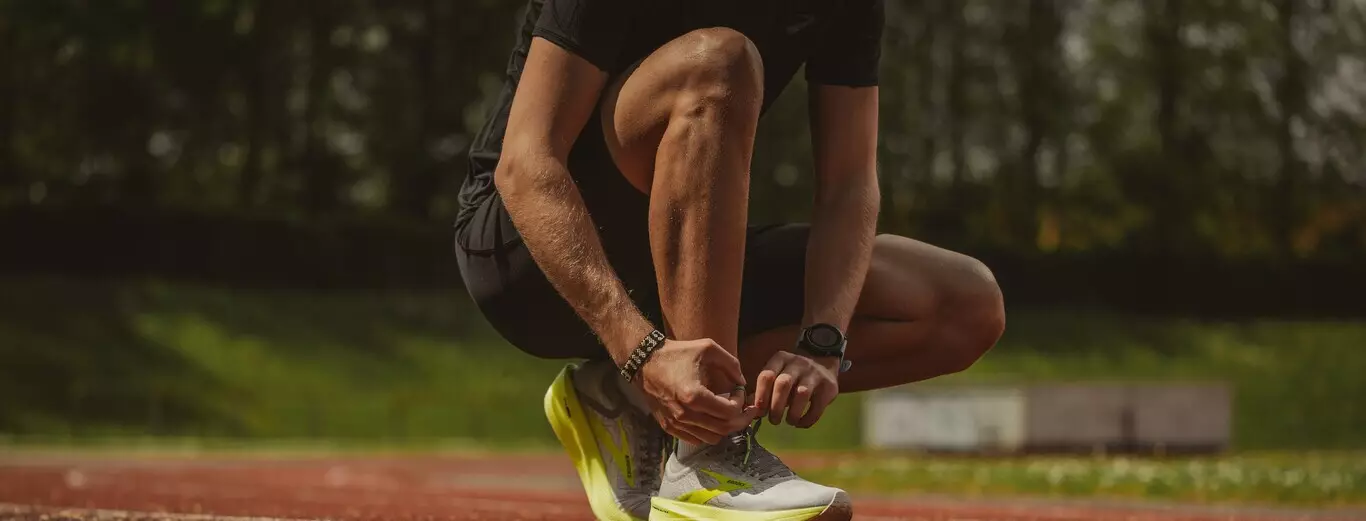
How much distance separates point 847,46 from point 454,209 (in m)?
30.6

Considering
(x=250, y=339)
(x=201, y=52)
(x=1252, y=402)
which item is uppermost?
(x=201, y=52)

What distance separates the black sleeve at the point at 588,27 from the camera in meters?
3.20

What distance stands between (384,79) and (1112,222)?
16.8 m

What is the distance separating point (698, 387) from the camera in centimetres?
293

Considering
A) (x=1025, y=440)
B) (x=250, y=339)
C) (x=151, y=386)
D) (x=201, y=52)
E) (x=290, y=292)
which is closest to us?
(x=1025, y=440)

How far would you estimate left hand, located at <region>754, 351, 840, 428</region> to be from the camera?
3.00m

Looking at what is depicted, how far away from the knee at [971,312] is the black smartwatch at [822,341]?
21.4 inches

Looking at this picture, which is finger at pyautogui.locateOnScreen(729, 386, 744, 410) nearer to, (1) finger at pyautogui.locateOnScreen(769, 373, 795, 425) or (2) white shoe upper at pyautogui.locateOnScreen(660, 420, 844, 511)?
(1) finger at pyautogui.locateOnScreen(769, 373, 795, 425)

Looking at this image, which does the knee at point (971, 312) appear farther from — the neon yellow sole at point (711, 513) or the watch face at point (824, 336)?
the neon yellow sole at point (711, 513)

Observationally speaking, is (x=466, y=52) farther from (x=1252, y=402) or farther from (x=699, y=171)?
(x=699, y=171)

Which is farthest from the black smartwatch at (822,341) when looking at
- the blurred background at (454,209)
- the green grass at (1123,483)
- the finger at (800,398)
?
the blurred background at (454,209)

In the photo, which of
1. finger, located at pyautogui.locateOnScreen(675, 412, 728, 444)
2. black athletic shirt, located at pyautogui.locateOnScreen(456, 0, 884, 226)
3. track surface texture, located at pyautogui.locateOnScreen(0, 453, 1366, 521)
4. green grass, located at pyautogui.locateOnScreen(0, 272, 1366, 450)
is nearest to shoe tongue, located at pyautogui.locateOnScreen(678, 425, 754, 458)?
finger, located at pyautogui.locateOnScreen(675, 412, 728, 444)

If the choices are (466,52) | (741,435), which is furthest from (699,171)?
(466,52)

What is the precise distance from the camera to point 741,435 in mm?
3320
